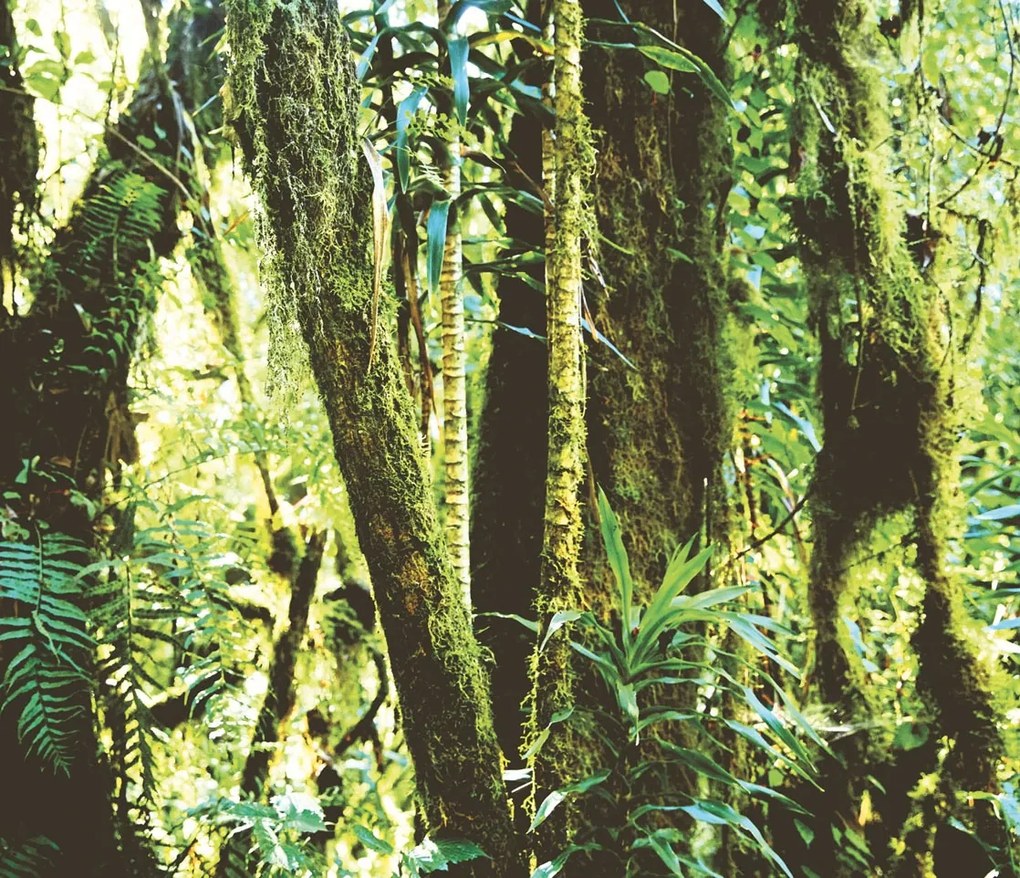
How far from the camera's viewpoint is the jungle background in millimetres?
1234

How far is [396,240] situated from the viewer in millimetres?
1592

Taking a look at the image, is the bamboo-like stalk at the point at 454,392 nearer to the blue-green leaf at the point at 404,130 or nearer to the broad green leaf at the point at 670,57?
the blue-green leaf at the point at 404,130

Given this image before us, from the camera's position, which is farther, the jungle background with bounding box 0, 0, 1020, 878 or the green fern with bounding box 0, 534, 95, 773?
the green fern with bounding box 0, 534, 95, 773

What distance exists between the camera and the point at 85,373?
7.13 ft

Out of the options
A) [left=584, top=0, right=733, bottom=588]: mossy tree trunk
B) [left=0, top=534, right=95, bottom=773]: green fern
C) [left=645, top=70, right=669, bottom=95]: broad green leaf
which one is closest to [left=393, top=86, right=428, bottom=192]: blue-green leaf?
[left=584, top=0, right=733, bottom=588]: mossy tree trunk

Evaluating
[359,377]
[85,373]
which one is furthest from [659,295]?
[85,373]

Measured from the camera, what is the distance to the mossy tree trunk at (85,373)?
6.21 ft

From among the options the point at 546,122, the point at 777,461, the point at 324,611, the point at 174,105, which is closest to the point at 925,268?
the point at 777,461

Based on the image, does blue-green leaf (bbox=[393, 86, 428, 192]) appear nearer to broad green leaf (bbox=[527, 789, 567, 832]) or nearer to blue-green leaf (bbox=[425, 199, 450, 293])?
blue-green leaf (bbox=[425, 199, 450, 293])

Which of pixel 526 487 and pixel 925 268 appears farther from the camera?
pixel 925 268

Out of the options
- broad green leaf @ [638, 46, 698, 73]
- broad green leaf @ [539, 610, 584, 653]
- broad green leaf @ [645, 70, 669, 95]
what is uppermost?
broad green leaf @ [645, 70, 669, 95]

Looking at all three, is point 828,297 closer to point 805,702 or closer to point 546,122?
point 546,122

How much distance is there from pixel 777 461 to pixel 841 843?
3.75 ft

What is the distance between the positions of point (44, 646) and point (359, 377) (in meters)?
1.23
